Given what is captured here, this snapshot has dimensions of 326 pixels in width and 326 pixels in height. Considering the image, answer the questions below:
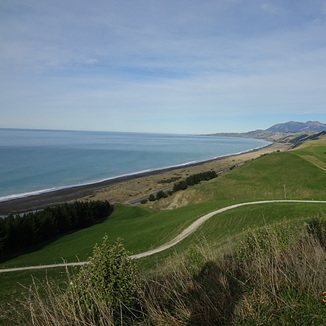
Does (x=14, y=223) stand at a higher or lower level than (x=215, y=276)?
lower

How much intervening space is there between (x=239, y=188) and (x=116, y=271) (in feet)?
185

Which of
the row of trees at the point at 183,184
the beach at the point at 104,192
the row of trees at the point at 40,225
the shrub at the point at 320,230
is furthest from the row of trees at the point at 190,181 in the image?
the shrub at the point at 320,230

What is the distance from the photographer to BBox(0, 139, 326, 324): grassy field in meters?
23.5

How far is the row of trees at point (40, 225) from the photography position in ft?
123

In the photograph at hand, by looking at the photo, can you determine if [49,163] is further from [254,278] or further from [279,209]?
[254,278]

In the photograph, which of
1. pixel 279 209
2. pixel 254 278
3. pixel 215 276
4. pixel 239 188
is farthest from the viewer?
pixel 239 188

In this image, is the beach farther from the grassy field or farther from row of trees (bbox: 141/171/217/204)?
the grassy field

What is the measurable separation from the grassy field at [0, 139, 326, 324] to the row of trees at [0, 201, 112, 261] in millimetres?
2866

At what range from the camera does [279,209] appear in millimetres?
28266

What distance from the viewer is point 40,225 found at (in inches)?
1617

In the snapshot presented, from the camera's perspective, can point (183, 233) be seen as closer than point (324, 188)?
Yes

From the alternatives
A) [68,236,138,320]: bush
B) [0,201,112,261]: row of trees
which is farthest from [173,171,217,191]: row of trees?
[68,236,138,320]: bush

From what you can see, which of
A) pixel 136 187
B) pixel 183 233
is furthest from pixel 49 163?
pixel 183 233

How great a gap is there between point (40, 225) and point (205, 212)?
26.8m
